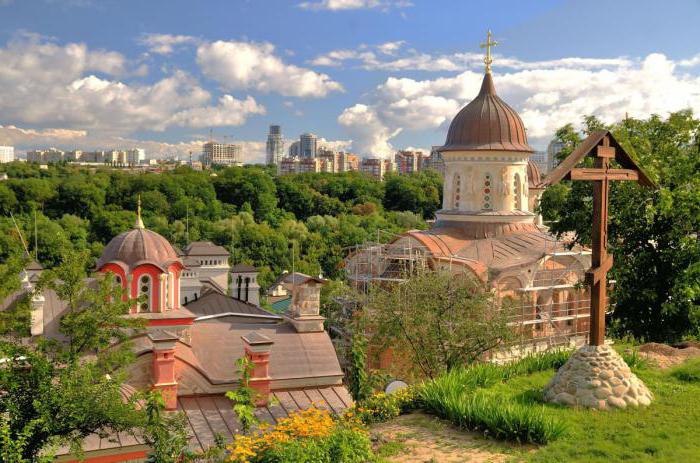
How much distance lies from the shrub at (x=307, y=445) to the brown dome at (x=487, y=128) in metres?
15.5

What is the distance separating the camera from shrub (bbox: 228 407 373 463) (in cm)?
575

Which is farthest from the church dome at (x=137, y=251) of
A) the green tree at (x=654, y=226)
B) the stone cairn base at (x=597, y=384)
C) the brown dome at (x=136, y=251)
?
the stone cairn base at (x=597, y=384)

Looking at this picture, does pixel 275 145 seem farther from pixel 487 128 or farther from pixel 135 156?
pixel 487 128

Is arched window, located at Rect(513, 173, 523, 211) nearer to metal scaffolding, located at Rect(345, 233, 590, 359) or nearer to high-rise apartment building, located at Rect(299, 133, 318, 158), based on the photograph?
metal scaffolding, located at Rect(345, 233, 590, 359)

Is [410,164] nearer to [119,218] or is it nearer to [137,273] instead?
[119,218]

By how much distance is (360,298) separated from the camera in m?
15.5

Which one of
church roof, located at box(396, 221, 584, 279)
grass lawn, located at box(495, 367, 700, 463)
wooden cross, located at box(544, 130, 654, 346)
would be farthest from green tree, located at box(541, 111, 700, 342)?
church roof, located at box(396, 221, 584, 279)

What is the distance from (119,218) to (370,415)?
45.9 m

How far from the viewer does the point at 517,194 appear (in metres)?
20.9

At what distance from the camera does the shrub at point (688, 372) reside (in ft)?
27.4

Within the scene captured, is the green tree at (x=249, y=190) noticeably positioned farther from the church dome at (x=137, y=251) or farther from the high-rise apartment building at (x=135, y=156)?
the high-rise apartment building at (x=135, y=156)

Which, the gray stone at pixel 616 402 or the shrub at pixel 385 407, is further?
the shrub at pixel 385 407

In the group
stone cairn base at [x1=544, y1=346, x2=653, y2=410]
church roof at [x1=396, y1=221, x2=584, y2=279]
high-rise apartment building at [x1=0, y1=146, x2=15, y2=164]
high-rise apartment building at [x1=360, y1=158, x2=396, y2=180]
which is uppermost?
high-rise apartment building at [x1=0, y1=146, x2=15, y2=164]

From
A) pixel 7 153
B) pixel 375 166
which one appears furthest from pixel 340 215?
pixel 7 153
